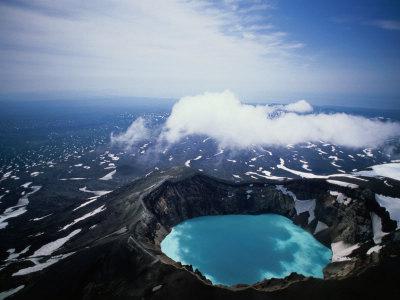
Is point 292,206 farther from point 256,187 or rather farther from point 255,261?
point 255,261

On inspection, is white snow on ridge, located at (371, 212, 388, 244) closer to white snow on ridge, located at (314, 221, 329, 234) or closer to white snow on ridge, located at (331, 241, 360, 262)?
white snow on ridge, located at (331, 241, 360, 262)

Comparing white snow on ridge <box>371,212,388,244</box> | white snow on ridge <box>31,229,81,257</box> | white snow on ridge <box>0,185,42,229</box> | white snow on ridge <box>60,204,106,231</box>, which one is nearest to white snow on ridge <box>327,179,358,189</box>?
white snow on ridge <box>371,212,388,244</box>

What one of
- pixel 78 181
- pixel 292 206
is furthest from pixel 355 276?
pixel 78 181

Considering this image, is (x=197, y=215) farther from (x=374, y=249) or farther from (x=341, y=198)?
(x=374, y=249)

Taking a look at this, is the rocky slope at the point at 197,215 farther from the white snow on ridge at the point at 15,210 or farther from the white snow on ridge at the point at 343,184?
the white snow on ridge at the point at 15,210

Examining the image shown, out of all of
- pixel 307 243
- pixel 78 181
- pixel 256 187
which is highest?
pixel 256 187

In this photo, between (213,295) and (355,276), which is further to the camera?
(355,276)

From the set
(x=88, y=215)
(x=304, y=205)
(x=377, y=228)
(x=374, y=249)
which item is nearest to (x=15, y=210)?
(x=88, y=215)
